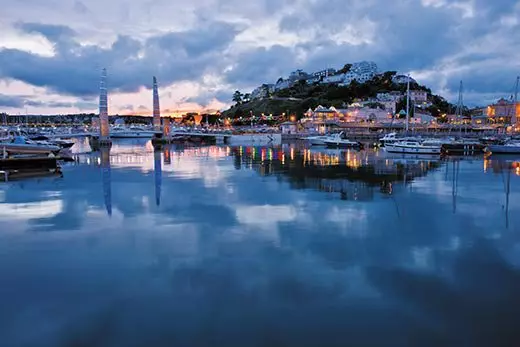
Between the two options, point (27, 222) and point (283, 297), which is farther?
point (27, 222)

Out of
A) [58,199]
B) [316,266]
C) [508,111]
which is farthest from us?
[508,111]

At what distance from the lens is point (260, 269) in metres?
8.41

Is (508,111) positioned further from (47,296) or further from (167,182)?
(47,296)

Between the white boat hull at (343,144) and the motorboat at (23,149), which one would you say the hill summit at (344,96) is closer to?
the white boat hull at (343,144)

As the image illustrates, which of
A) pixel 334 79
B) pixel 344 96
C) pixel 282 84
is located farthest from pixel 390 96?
pixel 282 84

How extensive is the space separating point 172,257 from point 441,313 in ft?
17.0

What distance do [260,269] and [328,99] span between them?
125 m

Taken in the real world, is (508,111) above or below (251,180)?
above

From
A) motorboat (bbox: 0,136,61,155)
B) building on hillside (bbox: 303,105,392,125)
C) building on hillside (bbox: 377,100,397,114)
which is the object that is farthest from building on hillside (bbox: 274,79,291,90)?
motorboat (bbox: 0,136,61,155)

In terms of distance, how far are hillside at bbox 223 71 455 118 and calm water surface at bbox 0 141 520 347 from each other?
105 metres

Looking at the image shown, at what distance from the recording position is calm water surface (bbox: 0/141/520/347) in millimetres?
6035

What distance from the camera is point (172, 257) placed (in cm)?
918

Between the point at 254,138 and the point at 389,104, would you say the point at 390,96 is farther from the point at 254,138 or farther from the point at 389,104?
the point at 254,138

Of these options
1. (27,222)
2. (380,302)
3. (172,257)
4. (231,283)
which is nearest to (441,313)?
(380,302)
